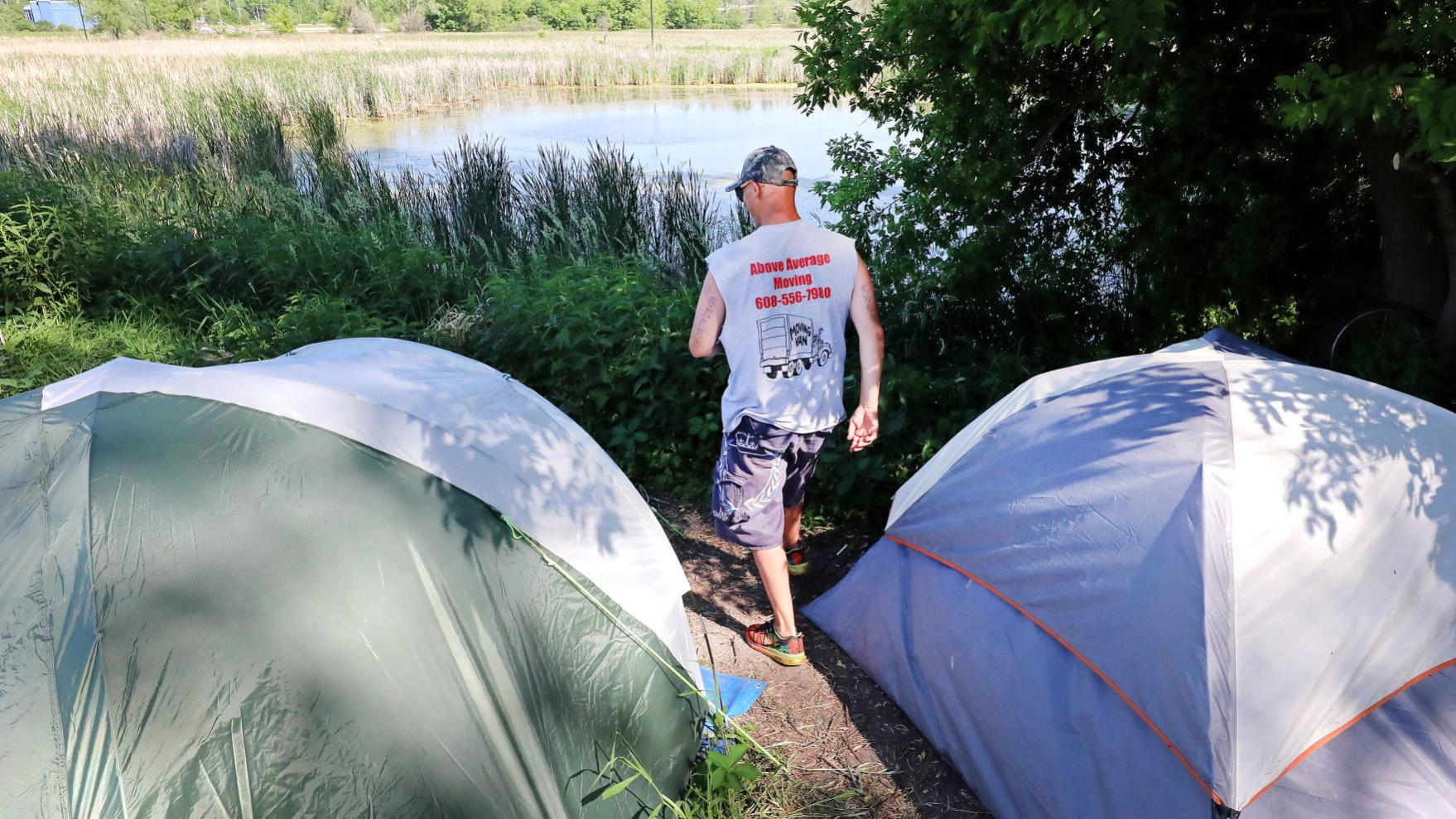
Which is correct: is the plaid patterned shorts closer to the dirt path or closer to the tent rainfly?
the dirt path

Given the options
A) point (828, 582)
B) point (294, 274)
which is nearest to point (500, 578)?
point (828, 582)

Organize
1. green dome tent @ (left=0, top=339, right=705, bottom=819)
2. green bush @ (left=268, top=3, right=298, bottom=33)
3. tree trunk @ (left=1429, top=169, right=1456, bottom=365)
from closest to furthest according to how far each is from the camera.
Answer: green dome tent @ (left=0, top=339, right=705, bottom=819), tree trunk @ (left=1429, top=169, right=1456, bottom=365), green bush @ (left=268, top=3, right=298, bottom=33)

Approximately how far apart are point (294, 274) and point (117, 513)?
468 cm

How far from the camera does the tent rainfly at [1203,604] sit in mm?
2043

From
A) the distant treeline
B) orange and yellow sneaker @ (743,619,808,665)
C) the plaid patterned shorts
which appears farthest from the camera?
the distant treeline

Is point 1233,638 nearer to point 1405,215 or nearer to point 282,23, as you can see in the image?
point 1405,215

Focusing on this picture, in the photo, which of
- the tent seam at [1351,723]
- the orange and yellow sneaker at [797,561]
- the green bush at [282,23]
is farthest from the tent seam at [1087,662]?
the green bush at [282,23]

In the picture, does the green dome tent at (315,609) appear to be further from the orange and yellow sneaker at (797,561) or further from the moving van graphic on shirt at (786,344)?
the orange and yellow sneaker at (797,561)

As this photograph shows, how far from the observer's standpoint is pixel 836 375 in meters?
2.83

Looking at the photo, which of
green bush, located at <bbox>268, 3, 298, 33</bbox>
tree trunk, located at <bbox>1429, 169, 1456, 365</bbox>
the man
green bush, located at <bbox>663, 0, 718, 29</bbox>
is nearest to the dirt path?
the man

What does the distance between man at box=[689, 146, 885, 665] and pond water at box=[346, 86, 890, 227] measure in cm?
599

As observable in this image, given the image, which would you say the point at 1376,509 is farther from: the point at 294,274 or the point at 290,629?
the point at 294,274

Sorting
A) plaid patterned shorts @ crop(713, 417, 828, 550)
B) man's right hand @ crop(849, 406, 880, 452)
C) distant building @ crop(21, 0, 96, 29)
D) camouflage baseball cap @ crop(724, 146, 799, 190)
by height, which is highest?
camouflage baseball cap @ crop(724, 146, 799, 190)

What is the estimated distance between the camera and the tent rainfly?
2043mm
